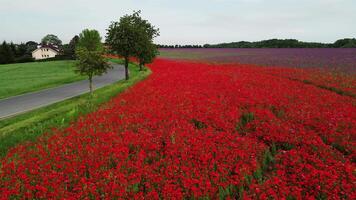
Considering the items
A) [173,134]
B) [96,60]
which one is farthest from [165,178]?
[96,60]

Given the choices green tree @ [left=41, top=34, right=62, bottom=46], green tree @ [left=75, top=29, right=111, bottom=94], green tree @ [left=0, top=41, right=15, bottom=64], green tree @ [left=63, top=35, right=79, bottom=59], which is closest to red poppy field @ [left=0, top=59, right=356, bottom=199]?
green tree @ [left=75, top=29, right=111, bottom=94]

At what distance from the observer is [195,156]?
654cm

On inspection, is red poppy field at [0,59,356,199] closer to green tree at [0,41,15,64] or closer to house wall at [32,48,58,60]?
green tree at [0,41,15,64]

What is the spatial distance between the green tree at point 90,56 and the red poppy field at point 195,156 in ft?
43.4

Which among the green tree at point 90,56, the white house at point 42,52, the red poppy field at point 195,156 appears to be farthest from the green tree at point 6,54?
the red poppy field at point 195,156

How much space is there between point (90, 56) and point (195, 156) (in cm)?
1900

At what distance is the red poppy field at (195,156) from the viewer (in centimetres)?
521

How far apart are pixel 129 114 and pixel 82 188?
16.9 ft

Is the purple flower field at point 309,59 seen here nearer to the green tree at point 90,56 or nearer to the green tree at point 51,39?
the green tree at point 90,56

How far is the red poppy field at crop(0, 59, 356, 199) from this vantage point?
17.1ft

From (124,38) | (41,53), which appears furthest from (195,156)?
(41,53)

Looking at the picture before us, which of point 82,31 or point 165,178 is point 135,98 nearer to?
point 165,178

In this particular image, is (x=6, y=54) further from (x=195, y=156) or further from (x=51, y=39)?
(x=195, y=156)

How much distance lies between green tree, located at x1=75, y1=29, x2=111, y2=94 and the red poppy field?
13242 mm
